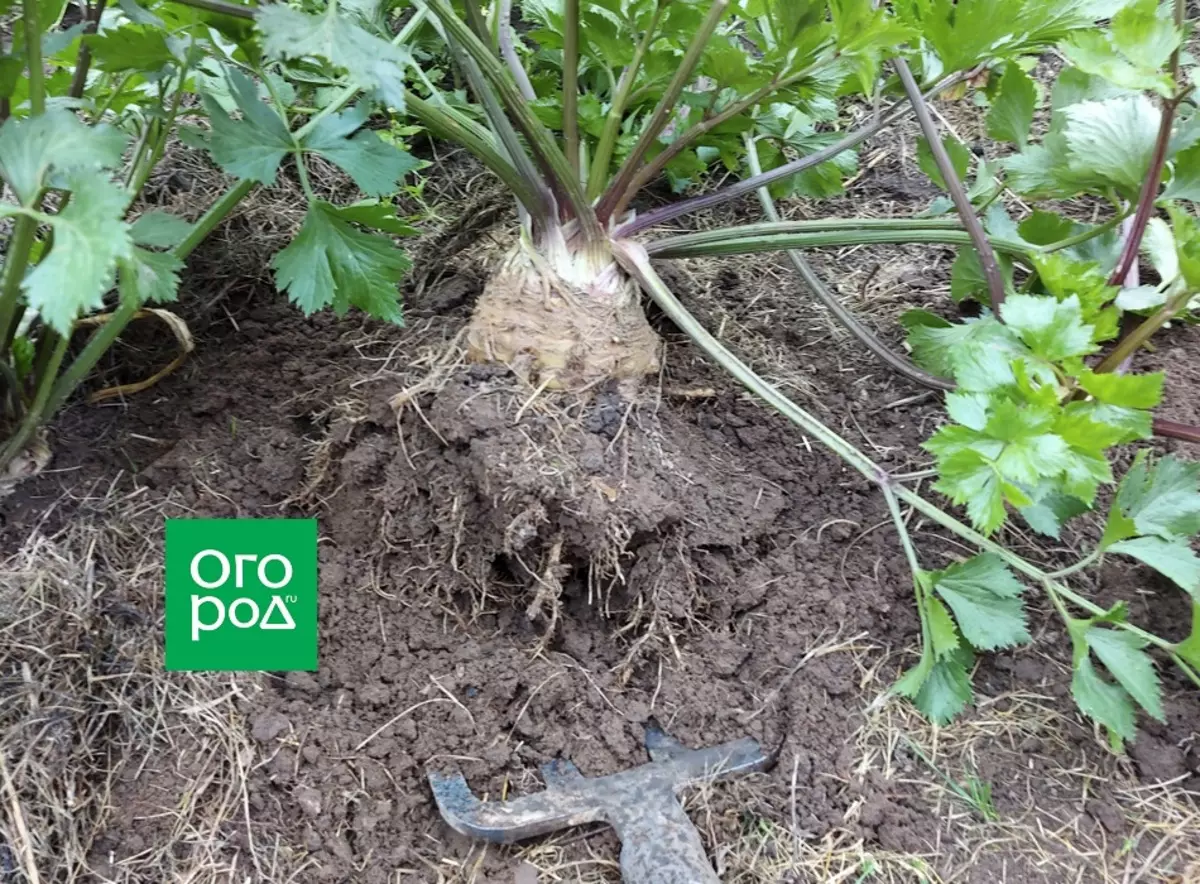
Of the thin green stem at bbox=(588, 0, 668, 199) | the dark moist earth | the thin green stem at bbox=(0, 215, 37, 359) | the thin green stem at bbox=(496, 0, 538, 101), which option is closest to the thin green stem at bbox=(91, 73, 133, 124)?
the thin green stem at bbox=(0, 215, 37, 359)

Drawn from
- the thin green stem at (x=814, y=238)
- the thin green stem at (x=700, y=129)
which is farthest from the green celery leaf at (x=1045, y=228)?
the thin green stem at (x=700, y=129)

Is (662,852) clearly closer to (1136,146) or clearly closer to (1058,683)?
(1058,683)

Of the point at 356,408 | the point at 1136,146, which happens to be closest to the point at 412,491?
the point at 356,408

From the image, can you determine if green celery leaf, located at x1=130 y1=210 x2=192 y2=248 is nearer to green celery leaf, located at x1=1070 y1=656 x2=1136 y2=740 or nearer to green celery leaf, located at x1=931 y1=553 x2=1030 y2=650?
green celery leaf, located at x1=931 y1=553 x2=1030 y2=650

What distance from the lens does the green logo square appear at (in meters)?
1.19

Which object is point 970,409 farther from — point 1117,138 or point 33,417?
point 33,417

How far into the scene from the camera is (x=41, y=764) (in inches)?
40.9

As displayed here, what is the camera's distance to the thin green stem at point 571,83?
1234mm

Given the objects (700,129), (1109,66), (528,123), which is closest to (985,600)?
(1109,66)

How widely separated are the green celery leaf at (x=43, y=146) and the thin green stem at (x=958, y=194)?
1.08 metres

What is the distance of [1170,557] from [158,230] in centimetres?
135

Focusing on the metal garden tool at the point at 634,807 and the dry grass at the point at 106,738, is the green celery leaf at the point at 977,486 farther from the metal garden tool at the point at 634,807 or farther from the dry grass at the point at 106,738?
the dry grass at the point at 106,738

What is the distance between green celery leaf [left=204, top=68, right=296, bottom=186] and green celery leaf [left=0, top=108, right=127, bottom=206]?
0.23m

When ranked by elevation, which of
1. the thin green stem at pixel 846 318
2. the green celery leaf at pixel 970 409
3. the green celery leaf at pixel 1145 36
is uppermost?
the green celery leaf at pixel 1145 36
